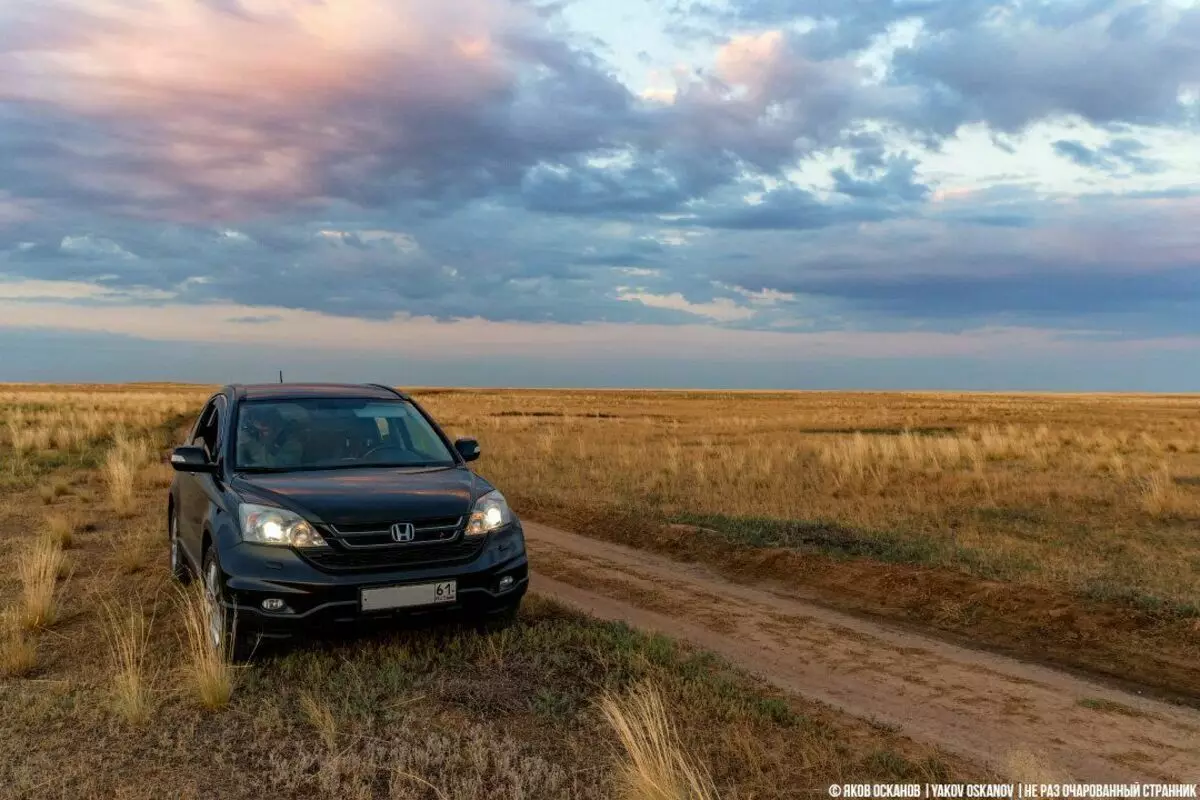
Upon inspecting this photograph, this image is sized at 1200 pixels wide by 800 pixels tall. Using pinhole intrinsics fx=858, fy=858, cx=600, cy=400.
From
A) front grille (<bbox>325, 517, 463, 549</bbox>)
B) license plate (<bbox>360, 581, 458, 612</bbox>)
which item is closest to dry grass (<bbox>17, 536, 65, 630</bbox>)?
front grille (<bbox>325, 517, 463, 549</bbox>)

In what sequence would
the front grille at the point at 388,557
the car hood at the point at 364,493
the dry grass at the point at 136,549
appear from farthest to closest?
the dry grass at the point at 136,549 < the car hood at the point at 364,493 < the front grille at the point at 388,557

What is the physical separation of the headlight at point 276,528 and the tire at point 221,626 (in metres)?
0.32

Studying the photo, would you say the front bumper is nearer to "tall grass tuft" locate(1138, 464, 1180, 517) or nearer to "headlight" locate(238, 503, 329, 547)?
"headlight" locate(238, 503, 329, 547)

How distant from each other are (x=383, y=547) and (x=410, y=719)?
1040mm

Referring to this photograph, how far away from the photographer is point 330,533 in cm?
521

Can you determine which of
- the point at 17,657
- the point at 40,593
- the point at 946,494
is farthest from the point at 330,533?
the point at 946,494

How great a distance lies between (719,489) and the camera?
49.8ft

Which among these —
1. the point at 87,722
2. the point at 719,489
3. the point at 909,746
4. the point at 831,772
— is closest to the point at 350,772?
the point at 87,722

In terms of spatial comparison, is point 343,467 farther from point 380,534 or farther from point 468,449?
point 380,534

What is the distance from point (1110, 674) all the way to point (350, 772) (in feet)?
17.0

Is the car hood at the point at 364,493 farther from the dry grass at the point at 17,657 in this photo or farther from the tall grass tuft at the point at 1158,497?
the tall grass tuft at the point at 1158,497

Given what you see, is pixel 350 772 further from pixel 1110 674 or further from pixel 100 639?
pixel 1110 674

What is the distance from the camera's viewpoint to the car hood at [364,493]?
17.4 ft

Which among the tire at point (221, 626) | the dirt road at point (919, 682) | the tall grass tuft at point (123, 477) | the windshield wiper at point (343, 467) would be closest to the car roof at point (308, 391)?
the windshield wiper at point (343, 467)
